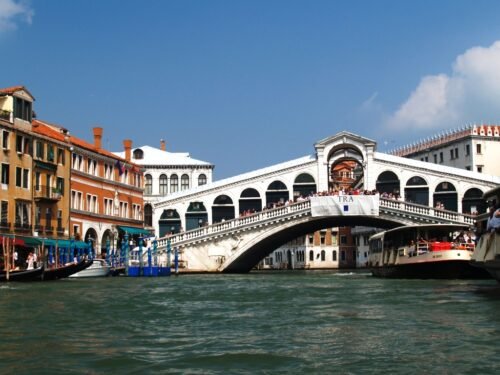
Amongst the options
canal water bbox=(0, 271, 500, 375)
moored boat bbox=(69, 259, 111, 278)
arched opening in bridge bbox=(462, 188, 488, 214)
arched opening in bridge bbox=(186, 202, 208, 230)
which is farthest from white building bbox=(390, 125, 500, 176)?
canal water bbox=(0, 271, 500, 375)

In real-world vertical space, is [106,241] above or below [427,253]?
above

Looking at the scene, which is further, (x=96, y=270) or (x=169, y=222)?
(x=169, y=222)

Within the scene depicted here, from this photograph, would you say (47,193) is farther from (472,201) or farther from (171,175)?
(472,201)

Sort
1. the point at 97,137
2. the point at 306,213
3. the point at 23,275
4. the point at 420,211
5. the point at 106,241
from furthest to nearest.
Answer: the point at 97,137
the point at 106,241
the point at 306,213
the point at 420,211
the point at 23,275

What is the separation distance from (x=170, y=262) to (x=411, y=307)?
22.5 m

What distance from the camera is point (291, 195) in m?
38.4

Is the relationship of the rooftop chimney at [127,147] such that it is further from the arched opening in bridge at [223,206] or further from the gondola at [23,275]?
the gondola at [23,275]

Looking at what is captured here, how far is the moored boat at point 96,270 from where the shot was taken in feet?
91.3

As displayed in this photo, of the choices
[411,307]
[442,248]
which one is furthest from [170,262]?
[411,307]

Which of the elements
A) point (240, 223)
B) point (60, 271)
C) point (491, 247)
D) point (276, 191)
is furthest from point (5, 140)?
point (491, 247)

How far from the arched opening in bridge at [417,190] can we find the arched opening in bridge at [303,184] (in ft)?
14.2

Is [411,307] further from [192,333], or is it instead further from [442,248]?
[442,248]

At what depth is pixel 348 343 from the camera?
846cm

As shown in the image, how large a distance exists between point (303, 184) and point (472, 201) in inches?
309
